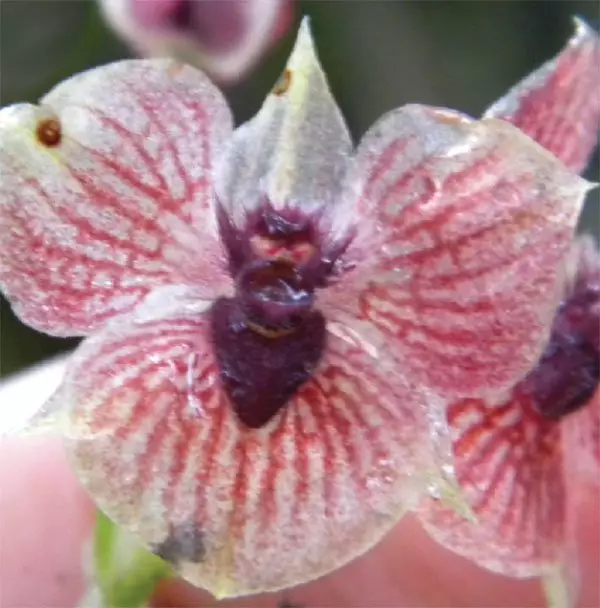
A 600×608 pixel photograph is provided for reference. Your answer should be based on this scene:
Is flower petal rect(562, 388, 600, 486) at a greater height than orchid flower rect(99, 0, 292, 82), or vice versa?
orchid flower rect(99, 0, 292, 82)

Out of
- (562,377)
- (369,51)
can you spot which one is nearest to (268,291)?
(562,377)

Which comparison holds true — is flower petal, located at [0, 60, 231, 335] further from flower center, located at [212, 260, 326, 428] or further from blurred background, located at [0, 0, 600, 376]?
blurred background, located at [0, 0, 600, 376]

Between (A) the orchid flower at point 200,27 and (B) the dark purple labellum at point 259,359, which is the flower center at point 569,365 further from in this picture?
(A) the orchid flower at point 200,27

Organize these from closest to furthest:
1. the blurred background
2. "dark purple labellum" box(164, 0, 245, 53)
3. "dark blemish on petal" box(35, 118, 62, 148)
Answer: "dark blemish on petal" box(35, 118, 62, 148) → "dark purple labellum" box(164, 0, 245, 53) → the blurred background

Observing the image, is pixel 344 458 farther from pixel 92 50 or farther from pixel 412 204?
pixel 92 50

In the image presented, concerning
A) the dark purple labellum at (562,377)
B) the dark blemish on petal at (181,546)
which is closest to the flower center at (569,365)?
the dark purple labellum at (562,377)

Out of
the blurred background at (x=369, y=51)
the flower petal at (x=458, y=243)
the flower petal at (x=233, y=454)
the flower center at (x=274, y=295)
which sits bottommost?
the blurred background at (x=369, y=51)

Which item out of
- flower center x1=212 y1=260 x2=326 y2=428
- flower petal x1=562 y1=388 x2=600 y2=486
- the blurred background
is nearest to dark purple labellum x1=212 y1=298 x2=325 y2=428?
flower center x1=212 y1=260 x2=326 y2=428

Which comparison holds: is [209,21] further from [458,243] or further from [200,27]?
[458,243]
